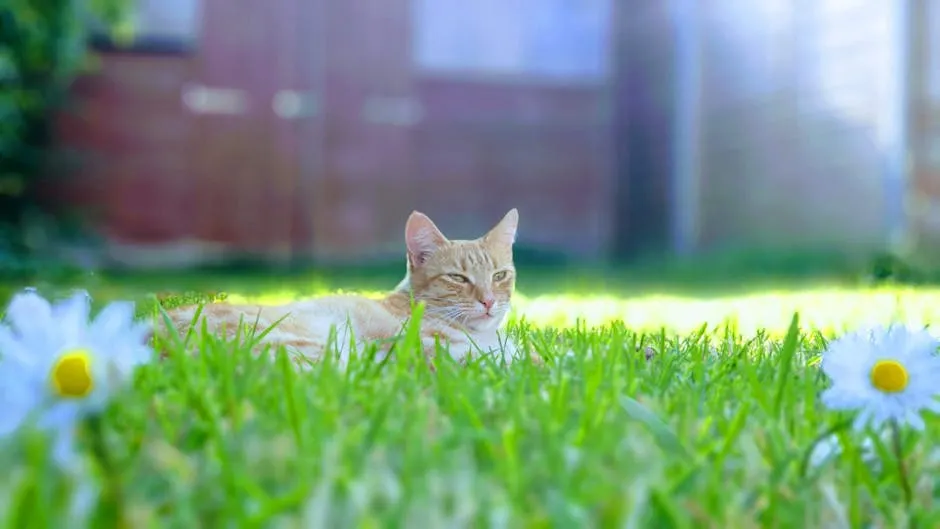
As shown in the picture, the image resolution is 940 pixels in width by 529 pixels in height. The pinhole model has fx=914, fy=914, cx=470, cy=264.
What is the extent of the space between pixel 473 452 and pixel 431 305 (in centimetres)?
108

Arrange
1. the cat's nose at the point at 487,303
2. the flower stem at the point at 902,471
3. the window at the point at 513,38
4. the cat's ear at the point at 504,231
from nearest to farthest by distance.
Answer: the flower stem at the point at 902,471 < the cat's nose at the point at 487,303 < the cat's ear at the point at 504,231 < the window at the point at 513,38

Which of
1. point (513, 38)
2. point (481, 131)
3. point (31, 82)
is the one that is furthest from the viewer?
point (513, 38)

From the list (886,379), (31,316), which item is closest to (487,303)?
(886,379)

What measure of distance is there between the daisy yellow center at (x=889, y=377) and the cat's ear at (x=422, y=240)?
1169 mm

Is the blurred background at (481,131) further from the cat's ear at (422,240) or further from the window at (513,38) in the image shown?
the cat's ear at (422,240)

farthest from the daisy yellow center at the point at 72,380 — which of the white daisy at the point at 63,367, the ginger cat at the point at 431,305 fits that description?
the ginger cat at the point at 431,305

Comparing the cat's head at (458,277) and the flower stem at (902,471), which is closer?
the flower stem at (902,471)

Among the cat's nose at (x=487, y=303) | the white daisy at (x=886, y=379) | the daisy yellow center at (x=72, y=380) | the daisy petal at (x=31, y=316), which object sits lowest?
the cat's nose at (x=487, y=303)

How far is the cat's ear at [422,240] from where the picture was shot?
1.87 m

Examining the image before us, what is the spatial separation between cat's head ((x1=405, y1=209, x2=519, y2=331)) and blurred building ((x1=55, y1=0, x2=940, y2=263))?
387 cm

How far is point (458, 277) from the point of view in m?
1.85

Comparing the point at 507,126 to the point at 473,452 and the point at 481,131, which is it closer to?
the point at 481,131

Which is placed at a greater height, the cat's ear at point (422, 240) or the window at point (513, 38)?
the window at point (513, 38)

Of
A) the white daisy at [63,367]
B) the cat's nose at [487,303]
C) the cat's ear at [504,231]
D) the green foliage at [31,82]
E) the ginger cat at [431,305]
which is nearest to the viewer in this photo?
the white daisy at [63,367]
